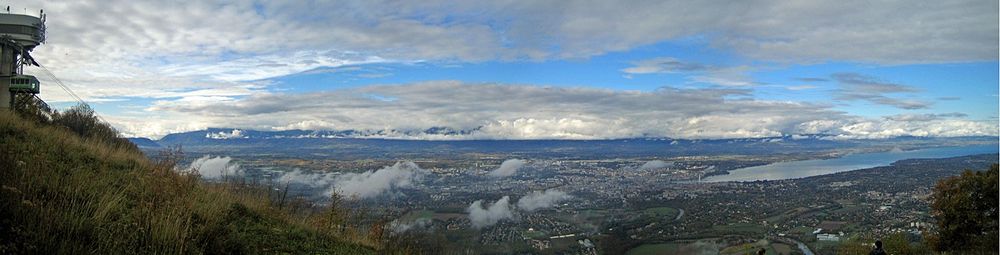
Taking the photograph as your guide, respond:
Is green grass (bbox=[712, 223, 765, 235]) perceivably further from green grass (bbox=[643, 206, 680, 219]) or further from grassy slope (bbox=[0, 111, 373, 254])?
grassy slope (bbox=[0, 111, 373, 254])

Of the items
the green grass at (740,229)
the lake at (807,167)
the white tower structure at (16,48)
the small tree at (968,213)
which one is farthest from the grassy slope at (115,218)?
the lake at (807,167)

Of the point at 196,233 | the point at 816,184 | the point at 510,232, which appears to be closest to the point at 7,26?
the point at 196,233

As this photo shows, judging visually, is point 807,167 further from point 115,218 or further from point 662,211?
point 115,218

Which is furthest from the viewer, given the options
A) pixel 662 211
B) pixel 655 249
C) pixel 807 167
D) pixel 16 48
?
pixel 807 167

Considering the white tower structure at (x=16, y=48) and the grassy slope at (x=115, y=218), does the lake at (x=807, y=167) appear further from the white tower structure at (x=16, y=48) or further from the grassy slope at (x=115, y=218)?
the grassy slope at (x=115, y=218)

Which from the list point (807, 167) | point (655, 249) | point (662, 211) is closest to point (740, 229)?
point (655, 249)

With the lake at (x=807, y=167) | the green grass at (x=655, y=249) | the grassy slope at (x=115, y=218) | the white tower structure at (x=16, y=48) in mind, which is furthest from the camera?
the lake at (x=807, y=167)
